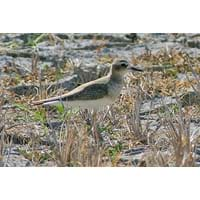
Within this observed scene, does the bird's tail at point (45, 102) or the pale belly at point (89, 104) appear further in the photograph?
the bird's tail at point (45, 102)

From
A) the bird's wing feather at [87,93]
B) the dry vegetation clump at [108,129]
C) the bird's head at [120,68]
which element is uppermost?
the bird's head at [120,68]

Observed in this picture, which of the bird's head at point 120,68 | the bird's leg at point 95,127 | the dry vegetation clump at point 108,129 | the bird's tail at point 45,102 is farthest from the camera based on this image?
the bird's head at point 120,68

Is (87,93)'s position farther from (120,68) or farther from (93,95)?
(120,68)

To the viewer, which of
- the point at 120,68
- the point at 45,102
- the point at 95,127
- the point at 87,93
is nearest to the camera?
the point at 95,127

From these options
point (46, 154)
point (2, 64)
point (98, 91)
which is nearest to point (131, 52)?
point (2, 64)

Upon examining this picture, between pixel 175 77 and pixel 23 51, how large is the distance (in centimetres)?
129

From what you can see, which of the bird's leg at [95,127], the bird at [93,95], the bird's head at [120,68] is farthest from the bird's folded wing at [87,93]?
the bird's head at [120,68]

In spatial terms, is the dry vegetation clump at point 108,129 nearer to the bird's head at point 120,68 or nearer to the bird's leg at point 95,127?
the bird's leg at point 95,127

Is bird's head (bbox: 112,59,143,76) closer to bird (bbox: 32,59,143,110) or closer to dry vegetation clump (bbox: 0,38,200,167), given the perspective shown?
bird (bbox: 32,59,143,110)

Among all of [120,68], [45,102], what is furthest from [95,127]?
[120,68]

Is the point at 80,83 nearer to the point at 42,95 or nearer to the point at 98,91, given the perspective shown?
the point at 42,95

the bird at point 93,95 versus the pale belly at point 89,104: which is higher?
the bird at point 93,95

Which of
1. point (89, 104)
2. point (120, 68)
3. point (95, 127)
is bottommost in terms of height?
point (95, 127)

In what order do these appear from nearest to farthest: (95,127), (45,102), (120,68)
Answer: (95,127)
(45,102)
(120,68)
